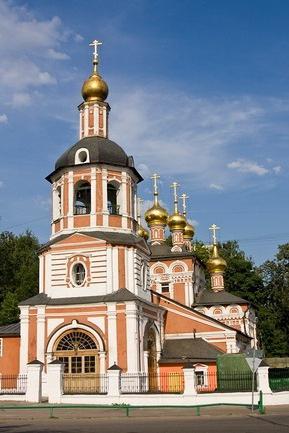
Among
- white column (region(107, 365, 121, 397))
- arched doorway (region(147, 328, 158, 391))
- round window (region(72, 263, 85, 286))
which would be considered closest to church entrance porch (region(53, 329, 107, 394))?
round window (region(72, 263, 85, 286))

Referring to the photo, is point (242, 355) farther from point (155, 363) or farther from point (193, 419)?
point (193, 419)

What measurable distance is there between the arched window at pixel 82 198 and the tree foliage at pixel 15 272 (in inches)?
678

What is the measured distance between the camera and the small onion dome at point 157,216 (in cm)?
4309

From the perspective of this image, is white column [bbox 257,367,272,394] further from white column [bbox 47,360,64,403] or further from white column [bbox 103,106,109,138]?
white column [bbox 103,106,109,138]

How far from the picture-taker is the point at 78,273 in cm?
2552

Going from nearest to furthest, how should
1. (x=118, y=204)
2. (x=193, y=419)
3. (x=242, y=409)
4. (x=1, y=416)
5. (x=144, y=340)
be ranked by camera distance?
(x=193, y=419) → (x=1, y=416) → (x=242, y=409) → (x=144, y=340) → (x=118, y=204)

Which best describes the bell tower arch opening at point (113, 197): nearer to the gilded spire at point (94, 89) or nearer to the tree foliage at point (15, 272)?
the gilded spire at point (94, 89)

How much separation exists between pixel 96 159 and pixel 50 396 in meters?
10.6

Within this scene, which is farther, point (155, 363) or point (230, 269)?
point (230, 269)

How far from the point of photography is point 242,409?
18422 mm

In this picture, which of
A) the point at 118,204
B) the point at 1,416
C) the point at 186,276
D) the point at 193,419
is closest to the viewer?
the point at 193,419

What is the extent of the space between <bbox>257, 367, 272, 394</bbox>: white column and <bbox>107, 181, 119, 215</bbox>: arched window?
10.0m

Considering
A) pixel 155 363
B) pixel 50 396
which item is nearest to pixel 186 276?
pixel 155 363

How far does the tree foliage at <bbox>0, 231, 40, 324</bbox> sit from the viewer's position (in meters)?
42.0
